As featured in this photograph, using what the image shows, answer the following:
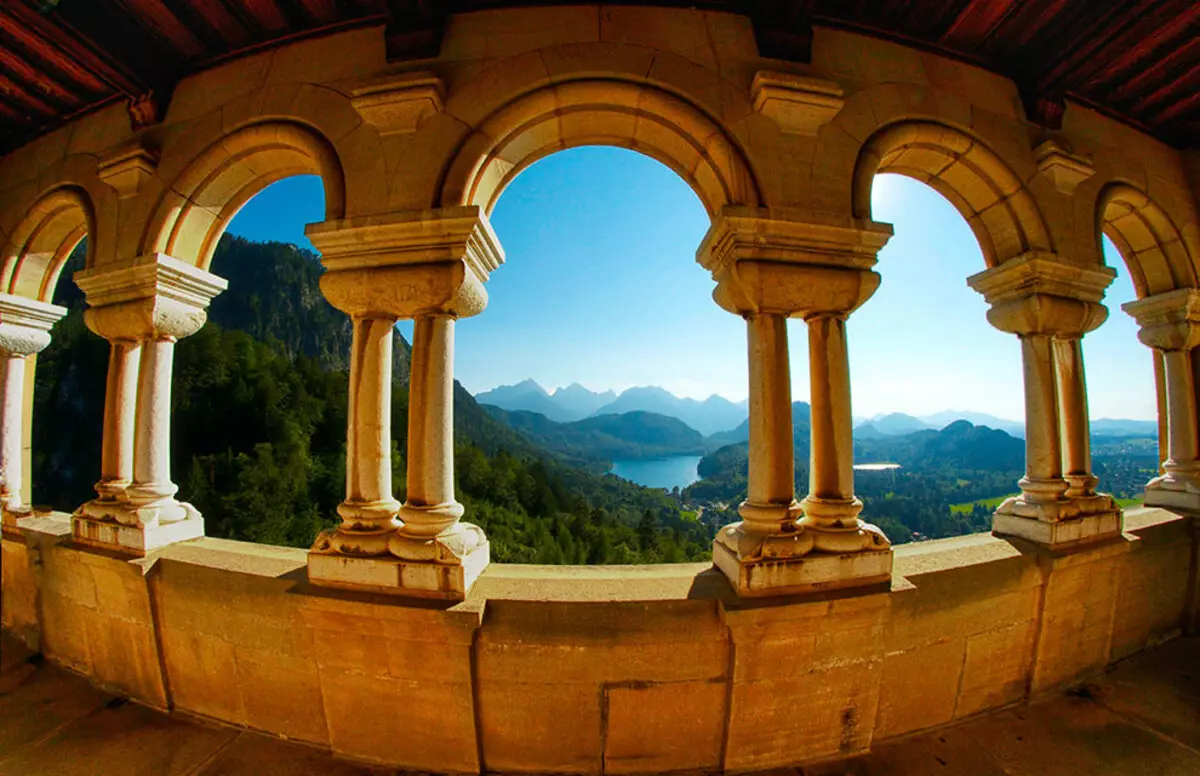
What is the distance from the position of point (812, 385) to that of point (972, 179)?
2.26m

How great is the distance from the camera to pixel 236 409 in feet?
100

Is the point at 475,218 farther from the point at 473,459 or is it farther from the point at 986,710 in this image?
the point at 473,459

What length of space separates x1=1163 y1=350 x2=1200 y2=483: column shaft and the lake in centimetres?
11687

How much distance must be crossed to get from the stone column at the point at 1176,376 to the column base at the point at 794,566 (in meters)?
3.73

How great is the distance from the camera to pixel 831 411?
281cm

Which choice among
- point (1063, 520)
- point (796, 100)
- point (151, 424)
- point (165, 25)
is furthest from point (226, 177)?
point (1063, 520)

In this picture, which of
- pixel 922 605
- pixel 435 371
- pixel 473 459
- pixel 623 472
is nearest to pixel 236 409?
→ pixel 473 459

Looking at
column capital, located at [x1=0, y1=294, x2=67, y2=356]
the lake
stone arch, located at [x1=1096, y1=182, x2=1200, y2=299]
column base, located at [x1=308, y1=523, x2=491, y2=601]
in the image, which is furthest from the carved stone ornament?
the lake

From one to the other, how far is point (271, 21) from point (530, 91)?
1.96 metres

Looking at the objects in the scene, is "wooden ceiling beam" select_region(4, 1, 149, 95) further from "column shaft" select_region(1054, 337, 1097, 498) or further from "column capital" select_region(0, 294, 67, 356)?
"column shaft" select_region(1054, 337, 1097, 498)

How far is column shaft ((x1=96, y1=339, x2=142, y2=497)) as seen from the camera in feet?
11.4

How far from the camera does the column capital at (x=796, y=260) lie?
2734 millimetres

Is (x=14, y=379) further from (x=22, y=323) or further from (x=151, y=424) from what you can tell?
(x=151, y=424)

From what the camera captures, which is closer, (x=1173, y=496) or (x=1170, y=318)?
(x=1173, y=496)
